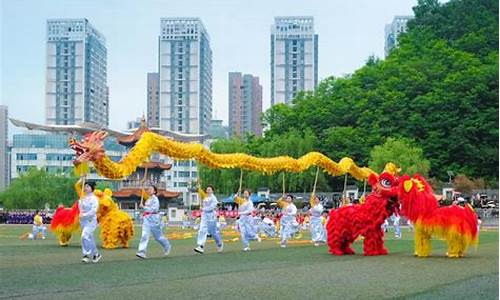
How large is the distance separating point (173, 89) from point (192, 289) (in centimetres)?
10976

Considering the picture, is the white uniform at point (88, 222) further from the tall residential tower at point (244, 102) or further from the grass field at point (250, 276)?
A: the tall residential tower at point (244, 102)

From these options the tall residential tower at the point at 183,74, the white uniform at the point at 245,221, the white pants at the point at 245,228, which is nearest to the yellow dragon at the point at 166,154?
the white uniform at the point at 245,221

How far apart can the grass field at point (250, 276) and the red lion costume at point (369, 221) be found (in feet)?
1.34

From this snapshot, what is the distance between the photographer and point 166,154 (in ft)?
56.3

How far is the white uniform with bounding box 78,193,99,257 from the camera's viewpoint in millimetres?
14738

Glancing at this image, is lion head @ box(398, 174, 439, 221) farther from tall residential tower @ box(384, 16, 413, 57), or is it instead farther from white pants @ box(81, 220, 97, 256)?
tall residential tower @ box(384, 16, 413, 57)

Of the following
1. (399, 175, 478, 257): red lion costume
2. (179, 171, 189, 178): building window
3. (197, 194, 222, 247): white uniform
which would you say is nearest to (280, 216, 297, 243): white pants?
(197, 194, 222, 247): white uniform

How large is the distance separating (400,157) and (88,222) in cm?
3427

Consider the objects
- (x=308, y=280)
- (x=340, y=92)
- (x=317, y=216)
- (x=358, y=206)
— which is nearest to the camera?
(x=308, y=280)

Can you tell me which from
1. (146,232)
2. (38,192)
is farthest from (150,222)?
(38,192)

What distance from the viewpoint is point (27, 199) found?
66.9 m

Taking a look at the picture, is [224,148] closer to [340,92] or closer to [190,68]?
[340,92]

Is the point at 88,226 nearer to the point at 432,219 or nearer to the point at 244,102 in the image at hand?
the point at 432,219

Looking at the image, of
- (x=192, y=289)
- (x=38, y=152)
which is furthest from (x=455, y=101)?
(x=38, y=152)
